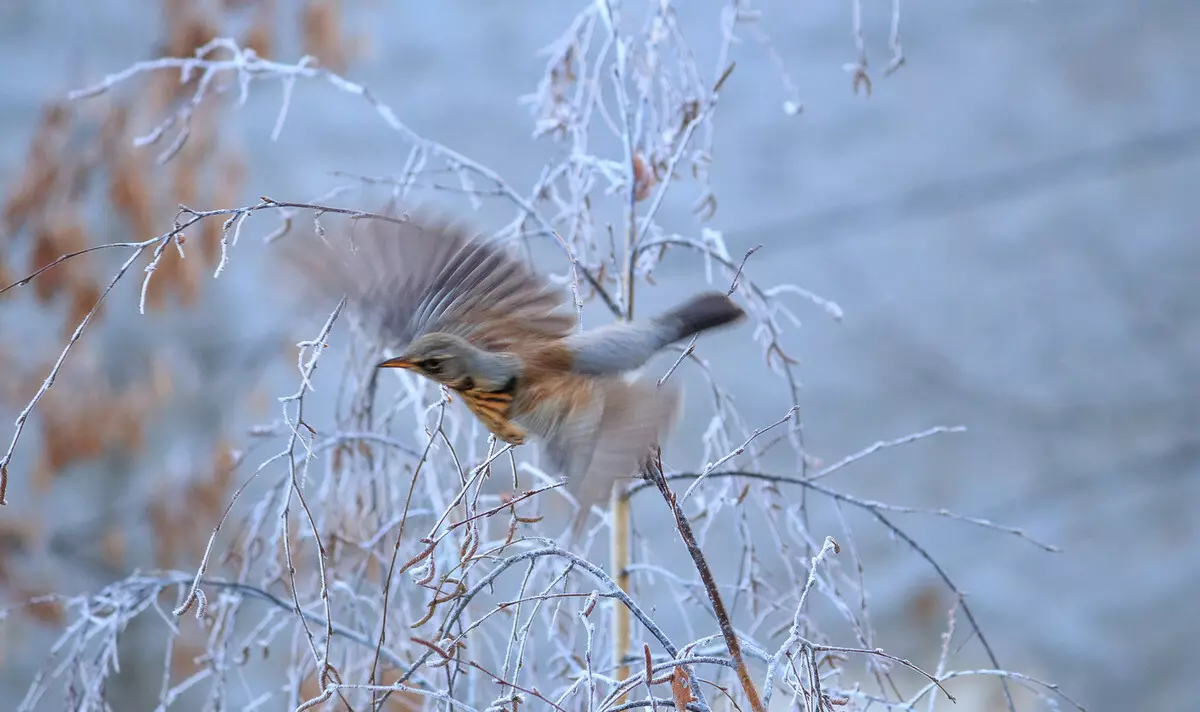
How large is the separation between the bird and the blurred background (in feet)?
5.09

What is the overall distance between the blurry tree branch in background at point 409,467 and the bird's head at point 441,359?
0.25 feet

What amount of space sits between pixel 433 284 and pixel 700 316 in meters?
0.26

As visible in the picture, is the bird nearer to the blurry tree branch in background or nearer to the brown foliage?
the blurry tree branch in background

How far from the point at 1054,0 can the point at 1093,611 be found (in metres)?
1.50

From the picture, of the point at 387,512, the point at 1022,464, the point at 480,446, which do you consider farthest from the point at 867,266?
the point at 387,512

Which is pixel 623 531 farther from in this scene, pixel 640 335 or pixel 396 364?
pixel 396 364

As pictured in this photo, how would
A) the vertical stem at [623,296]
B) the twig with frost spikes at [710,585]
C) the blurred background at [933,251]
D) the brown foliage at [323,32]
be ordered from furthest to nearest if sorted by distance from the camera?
1. the blurred background at [933,251]
2. the brown foliage at [323,32]
3. the vertical stem at [623,296]
4. the twig with frost spikes at [710,585]

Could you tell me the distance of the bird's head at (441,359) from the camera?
3.19 feet

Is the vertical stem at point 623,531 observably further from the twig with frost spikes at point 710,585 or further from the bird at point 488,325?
the twig with frost spikes at point 710,585

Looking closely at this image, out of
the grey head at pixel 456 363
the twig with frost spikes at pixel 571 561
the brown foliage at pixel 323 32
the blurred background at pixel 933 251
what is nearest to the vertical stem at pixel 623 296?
the grey head at pixel 456 363

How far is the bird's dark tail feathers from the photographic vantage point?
3.60ft

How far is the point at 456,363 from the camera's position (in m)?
1.00

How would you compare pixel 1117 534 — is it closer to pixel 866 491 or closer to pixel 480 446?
pixel 866 491

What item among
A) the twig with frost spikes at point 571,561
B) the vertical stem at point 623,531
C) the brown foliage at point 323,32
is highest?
the brown foliage at point 323,32
